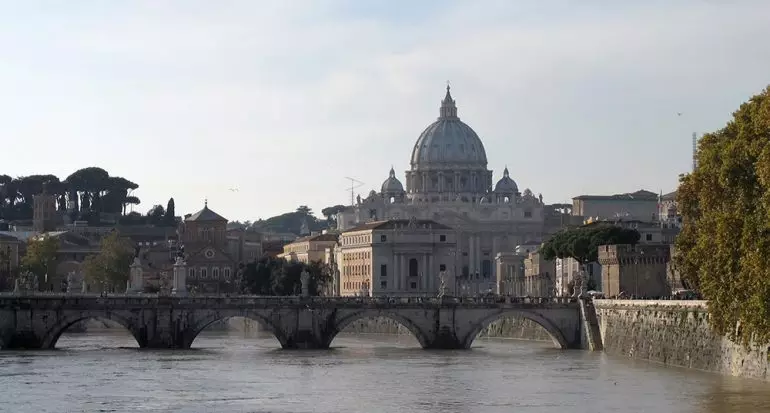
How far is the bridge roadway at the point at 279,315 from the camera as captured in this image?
84625 mm

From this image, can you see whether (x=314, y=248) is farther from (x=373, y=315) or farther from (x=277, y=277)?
(x=373, y=315)

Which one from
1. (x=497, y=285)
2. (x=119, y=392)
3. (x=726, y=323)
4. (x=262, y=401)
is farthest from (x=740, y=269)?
(x=497, y=285)

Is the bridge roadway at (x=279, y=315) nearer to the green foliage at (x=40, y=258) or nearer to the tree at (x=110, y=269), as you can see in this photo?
the tree at (x=110, y=269)

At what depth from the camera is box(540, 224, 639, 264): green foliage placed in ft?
387

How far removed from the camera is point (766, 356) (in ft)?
200

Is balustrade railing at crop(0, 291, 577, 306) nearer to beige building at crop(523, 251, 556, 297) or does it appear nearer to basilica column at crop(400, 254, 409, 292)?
beige building at crop(523, 251, 556, 297)

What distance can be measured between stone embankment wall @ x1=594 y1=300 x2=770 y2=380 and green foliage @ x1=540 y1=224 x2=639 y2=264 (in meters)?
30.8

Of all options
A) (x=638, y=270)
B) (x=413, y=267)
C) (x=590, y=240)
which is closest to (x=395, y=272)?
(x=413, y=267)

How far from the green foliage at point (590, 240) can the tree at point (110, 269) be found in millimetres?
31107

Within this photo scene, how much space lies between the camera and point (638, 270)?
102m

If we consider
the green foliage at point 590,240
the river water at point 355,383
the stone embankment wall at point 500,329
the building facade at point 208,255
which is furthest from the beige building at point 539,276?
the river water at point 355,383

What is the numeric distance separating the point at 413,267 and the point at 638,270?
60.2 m

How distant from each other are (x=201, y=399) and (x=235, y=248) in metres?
131

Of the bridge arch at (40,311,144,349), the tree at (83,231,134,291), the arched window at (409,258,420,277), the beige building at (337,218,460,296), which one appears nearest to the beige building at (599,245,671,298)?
the bridge arch at (40,311,144,349)
